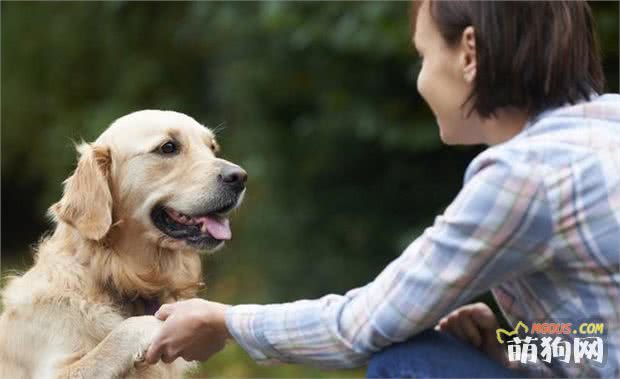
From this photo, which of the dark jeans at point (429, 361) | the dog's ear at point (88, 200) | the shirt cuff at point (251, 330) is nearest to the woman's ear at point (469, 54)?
the dark jeans at point (429, 361)

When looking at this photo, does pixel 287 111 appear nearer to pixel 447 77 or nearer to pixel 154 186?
pixel 154 186

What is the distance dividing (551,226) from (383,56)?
4569mm

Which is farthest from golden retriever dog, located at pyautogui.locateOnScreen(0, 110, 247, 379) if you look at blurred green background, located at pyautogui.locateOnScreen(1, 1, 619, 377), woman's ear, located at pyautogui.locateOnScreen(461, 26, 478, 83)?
blurred green background, located at pyautogui.locateOnScreen(1, 1, 619, 377)

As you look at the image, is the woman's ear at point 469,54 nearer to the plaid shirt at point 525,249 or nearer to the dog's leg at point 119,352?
the plaid shirt at point 525,249

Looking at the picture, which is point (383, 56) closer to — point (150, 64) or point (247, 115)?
point (247, 115)

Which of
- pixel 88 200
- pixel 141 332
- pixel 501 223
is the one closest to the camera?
pixel 501 223

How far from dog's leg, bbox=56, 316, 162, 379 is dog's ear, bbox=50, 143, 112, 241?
1.29 feet

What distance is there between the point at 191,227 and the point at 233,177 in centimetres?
25

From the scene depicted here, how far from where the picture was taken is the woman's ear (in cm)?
214

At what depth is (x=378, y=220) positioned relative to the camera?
→ 747cm

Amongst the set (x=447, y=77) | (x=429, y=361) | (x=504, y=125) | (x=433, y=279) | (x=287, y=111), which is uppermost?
(x=447, y=77)

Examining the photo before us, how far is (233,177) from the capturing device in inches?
132

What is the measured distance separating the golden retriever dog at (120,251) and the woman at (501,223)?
646mm

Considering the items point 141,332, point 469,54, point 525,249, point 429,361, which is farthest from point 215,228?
point 525,249
